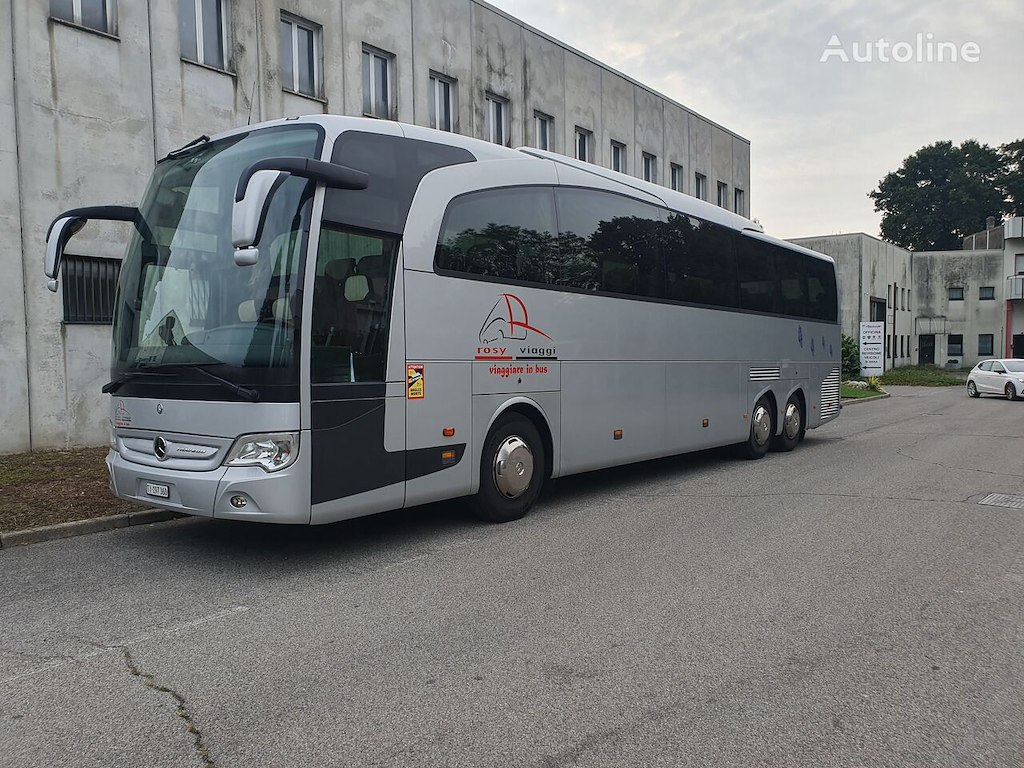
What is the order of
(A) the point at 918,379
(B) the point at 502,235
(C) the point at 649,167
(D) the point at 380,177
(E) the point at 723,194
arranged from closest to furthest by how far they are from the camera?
1. (D) the point at 380,177
2. (B) the point at 502,235
3. (C) the point at 649,167
4. (E) the point at 723,194
5. (A) the point at 918,379

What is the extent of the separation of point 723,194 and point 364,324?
89.0 feet

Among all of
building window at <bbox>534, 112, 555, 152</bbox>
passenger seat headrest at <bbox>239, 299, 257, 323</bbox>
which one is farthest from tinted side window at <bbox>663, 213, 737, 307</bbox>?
building window at <bbox>534, 112, 555, 152</bbox>

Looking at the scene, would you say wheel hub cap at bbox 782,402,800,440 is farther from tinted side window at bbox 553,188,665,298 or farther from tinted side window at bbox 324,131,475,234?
tinted side window at bbox 324,131,475,234

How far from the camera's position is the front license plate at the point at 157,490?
242 inches

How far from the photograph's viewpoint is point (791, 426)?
13.8 m

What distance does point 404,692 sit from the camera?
3818 millimetres

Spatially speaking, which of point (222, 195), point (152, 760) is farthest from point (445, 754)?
point (222, 195)

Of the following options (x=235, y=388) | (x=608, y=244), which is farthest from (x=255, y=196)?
(x=608, y=244)

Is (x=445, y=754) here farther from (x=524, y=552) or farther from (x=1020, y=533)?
(x=1020, y=533)

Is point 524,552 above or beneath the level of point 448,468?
beneath

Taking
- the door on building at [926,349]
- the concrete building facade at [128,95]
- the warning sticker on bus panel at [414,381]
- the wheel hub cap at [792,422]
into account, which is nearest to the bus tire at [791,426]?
the wheel hub cap at [792,422]

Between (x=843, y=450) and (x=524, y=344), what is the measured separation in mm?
7966

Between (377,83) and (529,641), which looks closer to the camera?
(529,641)

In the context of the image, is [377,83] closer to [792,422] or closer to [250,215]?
[792,422]
